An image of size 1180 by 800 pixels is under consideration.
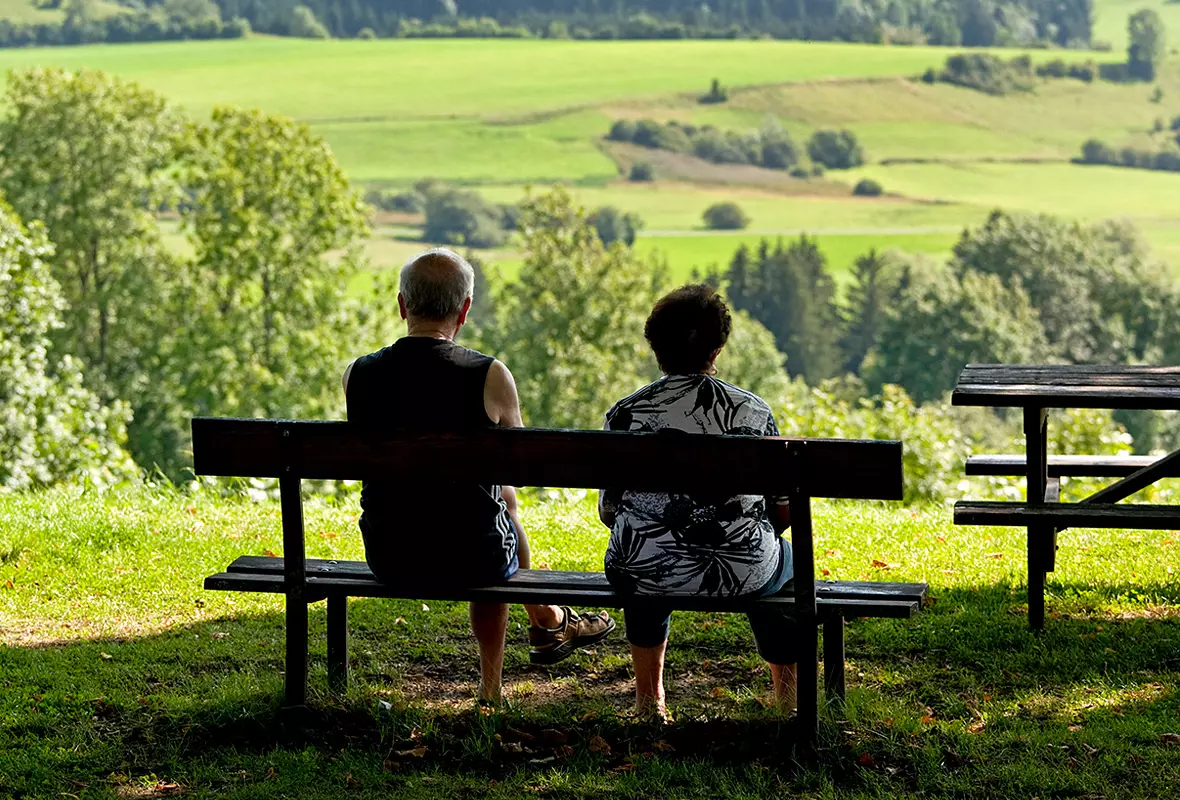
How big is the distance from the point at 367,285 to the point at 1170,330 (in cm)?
3614

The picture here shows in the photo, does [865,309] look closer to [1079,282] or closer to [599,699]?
[1079,282]

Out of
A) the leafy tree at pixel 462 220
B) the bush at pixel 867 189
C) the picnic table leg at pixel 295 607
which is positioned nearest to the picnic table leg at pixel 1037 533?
the picnic table leg at pixel 295 607

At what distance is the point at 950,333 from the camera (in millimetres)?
61219

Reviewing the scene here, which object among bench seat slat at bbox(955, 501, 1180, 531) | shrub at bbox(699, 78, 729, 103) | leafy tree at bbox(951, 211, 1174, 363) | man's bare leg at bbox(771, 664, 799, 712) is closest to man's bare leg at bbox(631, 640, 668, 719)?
man's bare leg at bbox(771, 664, 799, 712)

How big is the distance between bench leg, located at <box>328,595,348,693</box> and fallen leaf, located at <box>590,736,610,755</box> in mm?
1017

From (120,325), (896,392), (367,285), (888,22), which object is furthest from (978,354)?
(888,22)

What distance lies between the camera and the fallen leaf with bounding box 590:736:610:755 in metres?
4.46

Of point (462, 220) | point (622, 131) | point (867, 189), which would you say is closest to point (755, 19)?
point (622, 131)

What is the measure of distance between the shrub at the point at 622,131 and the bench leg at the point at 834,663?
92301mm

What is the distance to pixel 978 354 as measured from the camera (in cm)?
6028

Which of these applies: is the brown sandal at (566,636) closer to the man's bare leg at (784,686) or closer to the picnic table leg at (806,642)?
the man's bare leg at (784,686)

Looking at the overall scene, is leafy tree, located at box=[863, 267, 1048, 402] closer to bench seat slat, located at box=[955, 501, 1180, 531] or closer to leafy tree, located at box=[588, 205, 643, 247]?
leafy tree, located at box=[588, 205, 643, 247]

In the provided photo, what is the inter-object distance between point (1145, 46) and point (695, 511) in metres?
109

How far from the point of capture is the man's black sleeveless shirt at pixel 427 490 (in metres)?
4.66
